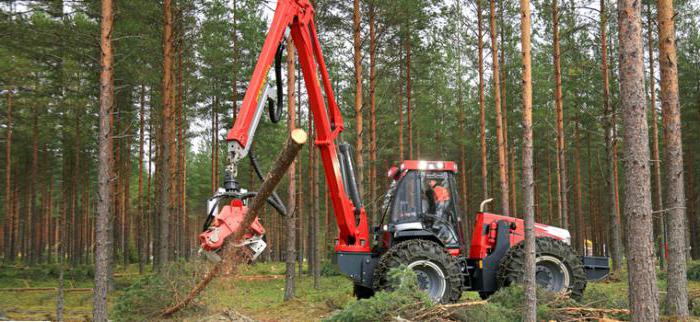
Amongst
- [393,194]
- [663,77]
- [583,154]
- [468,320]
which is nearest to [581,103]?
[583,154]

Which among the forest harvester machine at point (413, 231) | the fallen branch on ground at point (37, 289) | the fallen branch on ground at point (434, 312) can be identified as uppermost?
the forest harvester machine at point (413, 231)

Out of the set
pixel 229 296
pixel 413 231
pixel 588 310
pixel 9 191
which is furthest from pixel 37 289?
pixel 588 310

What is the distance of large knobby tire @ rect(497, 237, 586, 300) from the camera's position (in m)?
9.26

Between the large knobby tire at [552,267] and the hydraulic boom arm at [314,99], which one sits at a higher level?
the hydraulic boom arm at [314,99]

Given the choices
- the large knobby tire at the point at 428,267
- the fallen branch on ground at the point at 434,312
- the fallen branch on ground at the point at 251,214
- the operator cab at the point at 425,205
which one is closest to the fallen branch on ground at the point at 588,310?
the fallen branch on ground at the point at 434,312

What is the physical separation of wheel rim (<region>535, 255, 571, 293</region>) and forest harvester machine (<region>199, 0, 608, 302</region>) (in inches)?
0.7

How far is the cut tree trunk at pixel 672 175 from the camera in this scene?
28.4ft

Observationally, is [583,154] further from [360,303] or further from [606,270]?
[360,303]

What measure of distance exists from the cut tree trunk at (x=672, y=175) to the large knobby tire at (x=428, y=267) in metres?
3.39

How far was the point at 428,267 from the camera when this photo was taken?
933cm

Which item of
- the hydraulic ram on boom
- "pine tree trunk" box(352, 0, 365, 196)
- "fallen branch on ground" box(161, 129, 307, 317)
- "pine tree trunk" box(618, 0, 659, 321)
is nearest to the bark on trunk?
"pine tree trunk" box(352, 0, 365, 196)

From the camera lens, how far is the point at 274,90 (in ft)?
24.7

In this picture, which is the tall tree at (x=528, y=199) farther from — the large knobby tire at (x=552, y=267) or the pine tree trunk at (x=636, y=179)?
the pine tree trunk at (x=636, y=179)

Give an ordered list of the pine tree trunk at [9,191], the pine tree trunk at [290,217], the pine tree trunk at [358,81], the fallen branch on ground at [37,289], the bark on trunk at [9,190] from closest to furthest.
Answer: the pine tree trunk at [290,217]
the pine tree trunk at [358,81]
the fallen branch on ground at [37,289]
the bark on trunk at [9,190]
the pine tree trunk at [9,191]
